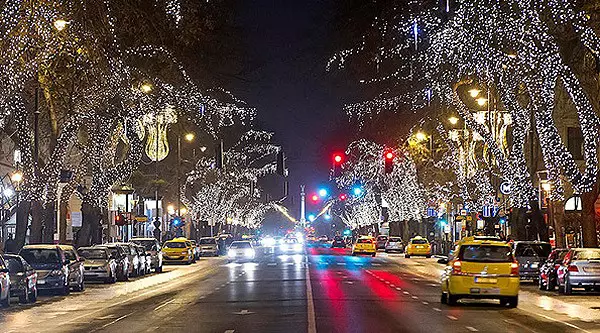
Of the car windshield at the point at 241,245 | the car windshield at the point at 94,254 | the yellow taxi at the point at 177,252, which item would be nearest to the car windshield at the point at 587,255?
the car windshield at the point at 94,254

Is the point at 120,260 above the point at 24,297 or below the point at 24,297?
above

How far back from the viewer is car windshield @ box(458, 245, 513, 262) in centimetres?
3091

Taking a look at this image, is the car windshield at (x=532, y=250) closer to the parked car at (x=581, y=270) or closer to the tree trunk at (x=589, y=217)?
the tree trunk at (x=589, y=217)

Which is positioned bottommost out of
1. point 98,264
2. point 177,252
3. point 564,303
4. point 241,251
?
point 564,303

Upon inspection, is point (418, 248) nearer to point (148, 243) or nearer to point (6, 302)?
point (148, 243)

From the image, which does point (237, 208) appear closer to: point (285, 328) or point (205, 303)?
point (205, 303)

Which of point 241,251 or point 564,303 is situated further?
point 241,251

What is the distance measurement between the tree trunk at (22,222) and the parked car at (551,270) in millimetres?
23491

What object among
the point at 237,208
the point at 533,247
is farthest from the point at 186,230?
the point at 533,247

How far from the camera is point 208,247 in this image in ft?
316

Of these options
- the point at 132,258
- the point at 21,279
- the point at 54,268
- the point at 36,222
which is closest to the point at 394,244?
the point at 132,258

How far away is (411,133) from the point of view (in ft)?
234

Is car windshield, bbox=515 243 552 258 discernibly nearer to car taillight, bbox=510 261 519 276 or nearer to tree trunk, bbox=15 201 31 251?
car taillight, bbox=510 261 519 276

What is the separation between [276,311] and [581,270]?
1330 centimetres
